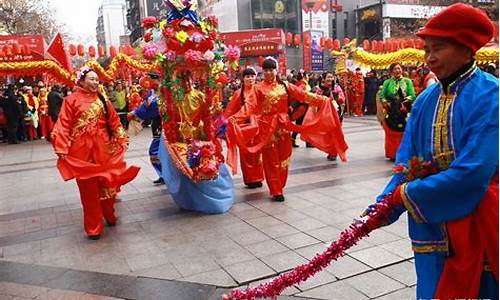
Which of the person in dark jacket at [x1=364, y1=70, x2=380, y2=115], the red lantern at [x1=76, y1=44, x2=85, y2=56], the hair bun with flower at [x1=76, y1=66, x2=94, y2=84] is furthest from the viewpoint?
the red lantern at [x1=76, y1=44, x2=85, y2=56]

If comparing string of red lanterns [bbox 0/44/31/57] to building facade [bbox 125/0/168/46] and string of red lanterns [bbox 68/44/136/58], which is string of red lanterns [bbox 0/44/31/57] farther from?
building facade [bbox 125/0/168/46]

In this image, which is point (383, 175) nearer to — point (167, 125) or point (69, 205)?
point (167, 125)

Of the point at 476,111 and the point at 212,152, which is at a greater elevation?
the point at 476,111

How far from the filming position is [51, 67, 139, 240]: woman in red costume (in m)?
4.20

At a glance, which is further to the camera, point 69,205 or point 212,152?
point 69,205

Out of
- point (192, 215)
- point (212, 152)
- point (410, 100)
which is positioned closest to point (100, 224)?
point (192, 215)

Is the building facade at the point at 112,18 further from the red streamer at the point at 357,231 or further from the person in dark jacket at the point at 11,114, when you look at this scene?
the red streamer at the point at 357,231

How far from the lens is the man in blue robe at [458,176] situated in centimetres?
158

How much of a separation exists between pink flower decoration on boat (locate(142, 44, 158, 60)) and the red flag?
9586 mm

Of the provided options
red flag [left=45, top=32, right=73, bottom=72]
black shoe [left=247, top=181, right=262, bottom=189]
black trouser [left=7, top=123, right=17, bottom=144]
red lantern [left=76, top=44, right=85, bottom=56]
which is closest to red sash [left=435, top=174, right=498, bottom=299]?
black shoe [left=247, top=181, right=262, bottom=189]

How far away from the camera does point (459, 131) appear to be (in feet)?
5.55

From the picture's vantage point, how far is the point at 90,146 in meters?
4.32

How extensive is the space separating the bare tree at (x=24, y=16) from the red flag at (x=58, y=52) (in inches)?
459

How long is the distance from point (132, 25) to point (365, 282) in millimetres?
64758
